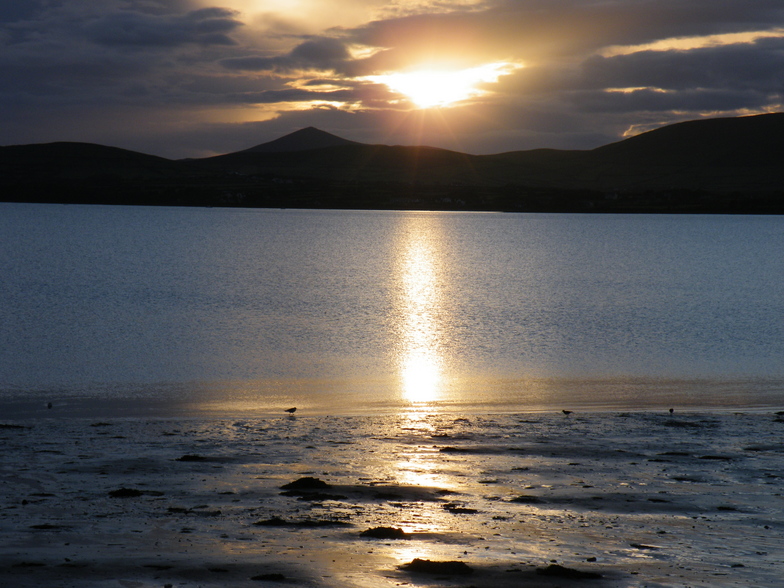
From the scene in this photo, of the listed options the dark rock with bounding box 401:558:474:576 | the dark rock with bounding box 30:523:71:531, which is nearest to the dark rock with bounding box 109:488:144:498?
the dark rock with bounding box 30:523:71:531

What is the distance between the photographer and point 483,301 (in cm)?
3741

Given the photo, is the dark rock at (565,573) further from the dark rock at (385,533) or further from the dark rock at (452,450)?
the dark rock at (452,450)

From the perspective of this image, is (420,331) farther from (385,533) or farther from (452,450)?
(385,533)

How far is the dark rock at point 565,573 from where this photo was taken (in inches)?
266

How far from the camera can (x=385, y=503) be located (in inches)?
352

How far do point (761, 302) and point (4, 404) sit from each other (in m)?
34.1

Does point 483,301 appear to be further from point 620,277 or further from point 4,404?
point 4,404

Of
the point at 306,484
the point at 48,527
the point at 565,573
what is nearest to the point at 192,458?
the point at 306,484

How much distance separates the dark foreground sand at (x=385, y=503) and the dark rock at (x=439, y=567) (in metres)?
0.04

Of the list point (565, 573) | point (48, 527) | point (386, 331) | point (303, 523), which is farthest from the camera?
point (386, 331)

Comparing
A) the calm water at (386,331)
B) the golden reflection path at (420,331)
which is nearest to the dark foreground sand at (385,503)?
the calm water at (386,331)

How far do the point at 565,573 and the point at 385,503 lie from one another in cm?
264

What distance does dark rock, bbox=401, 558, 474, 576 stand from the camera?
6801 mm

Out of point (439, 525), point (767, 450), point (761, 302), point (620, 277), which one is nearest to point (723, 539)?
point (439, 525)
